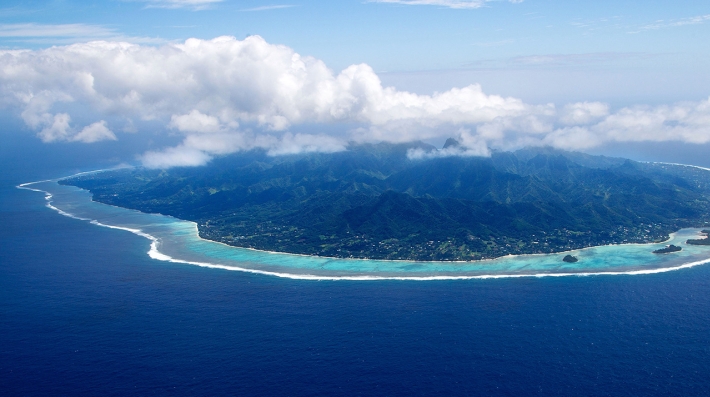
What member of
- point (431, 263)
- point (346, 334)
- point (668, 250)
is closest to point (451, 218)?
point (431, 263)

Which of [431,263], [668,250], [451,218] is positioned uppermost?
[451,218]

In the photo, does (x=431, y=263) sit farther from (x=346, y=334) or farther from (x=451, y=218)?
(x=346, y=334)

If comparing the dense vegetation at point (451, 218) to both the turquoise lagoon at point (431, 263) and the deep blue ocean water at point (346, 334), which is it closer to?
the turquoise lagoon at point (431, 263)

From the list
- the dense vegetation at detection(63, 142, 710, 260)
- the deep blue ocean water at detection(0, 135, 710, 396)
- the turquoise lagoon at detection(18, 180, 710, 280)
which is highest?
the dense vegetation at detection(63, 142, 710, 260)

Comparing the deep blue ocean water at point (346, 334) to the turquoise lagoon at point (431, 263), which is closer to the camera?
the deep blue ocean water at point (346, 334)

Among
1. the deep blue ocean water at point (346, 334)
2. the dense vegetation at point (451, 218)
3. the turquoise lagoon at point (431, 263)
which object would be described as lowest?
the deep blue ocean water at point (346, 334)

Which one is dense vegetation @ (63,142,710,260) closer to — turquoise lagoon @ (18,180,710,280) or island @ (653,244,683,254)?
turquoise lagoon @ (18,180,710,280)

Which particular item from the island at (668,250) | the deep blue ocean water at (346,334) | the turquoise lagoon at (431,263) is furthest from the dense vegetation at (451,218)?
the deep blue ocean water at (346,334)

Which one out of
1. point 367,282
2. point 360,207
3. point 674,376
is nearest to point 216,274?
point 367,282

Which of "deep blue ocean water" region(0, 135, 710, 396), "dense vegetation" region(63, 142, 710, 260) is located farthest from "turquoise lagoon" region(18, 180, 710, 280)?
"deep blue ocean water" region(0, 135, 710, 396)
